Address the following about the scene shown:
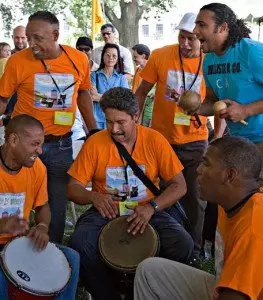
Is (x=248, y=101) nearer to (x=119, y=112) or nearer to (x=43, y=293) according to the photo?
(x=119, y=112)

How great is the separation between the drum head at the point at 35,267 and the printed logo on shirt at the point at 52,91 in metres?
1.39

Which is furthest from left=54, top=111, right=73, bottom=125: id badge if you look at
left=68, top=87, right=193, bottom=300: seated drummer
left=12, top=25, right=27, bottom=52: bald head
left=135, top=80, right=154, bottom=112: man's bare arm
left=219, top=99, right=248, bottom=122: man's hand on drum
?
left=12, top=25, right=27, bottom=52: bald head

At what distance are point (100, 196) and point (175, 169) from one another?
1.94 ft

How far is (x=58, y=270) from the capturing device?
3.02 m

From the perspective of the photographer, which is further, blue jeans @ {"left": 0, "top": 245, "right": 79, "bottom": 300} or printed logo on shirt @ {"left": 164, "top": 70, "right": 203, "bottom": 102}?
printed logo on shirt @ {"left": 164, "top": 70, "right": 203, "bottom": 102}

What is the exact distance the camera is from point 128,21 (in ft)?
73.7

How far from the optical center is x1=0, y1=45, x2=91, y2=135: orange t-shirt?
4.07 metres

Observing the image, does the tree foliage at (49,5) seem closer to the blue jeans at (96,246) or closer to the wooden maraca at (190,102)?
the wooden maraca at (190,102)

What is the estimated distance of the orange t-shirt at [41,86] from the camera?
407cm

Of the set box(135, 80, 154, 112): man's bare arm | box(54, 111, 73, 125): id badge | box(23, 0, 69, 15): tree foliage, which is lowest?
box(54, 111, 73, 125): id badge

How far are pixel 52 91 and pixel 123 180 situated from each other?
106cm

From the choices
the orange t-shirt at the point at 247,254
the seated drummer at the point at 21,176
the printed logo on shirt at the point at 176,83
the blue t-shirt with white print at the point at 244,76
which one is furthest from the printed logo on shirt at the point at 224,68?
the orange t-shirt at the point at 247,254

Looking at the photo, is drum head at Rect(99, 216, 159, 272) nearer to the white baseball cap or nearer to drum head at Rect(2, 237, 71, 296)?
drum head at Rect(2, 237, 71, 296)

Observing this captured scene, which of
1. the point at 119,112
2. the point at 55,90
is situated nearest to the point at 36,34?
the point at 55,90
